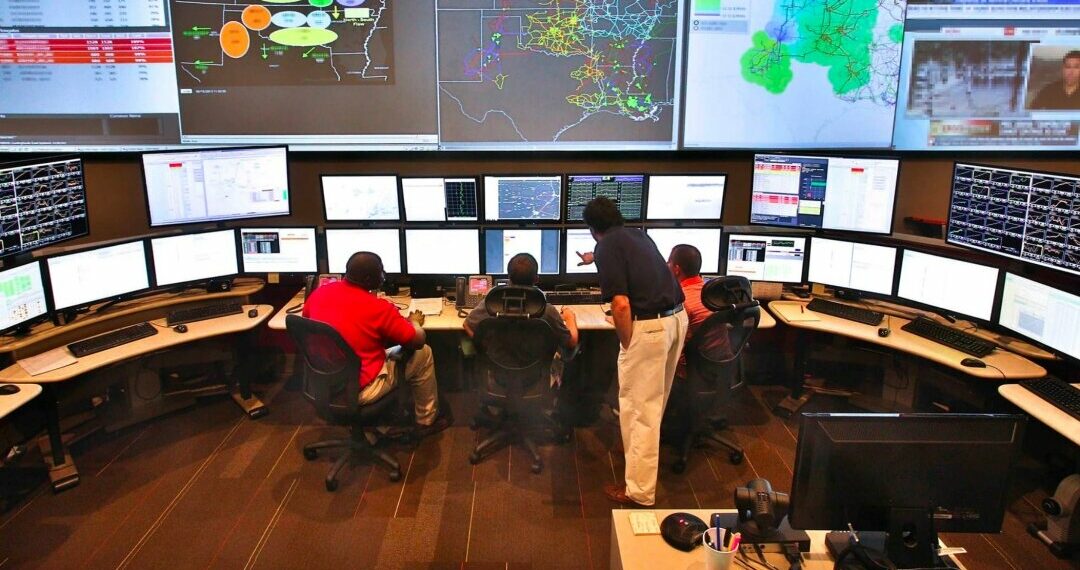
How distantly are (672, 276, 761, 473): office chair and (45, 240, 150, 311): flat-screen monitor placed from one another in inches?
116

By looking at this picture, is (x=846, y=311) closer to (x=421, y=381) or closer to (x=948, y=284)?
(x=948, y=284)

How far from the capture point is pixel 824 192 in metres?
4.47

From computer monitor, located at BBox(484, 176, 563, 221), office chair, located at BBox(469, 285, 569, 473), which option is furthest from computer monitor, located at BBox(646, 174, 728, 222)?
office chair, located at BBox(469, 285, 569, 473)

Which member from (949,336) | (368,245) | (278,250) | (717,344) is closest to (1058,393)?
(949,336)

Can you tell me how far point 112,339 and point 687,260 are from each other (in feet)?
9.60

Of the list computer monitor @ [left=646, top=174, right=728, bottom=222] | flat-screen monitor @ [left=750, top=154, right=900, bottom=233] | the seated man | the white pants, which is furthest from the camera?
computer monitor @ [left=646, top=174, right=728, bottom=222]

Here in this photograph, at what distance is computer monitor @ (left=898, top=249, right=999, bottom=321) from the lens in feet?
12.6

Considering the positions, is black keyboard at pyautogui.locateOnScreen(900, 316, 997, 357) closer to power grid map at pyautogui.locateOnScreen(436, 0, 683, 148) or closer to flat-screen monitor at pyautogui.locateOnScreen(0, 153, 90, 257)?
power grid map at pyautogui.locateOnScreen(436, 0, 683, 148)

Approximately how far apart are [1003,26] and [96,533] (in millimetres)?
5637

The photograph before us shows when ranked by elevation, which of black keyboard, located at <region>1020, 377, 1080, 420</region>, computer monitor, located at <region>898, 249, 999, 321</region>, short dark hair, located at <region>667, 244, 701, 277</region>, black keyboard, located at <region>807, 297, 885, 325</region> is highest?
short dark hair, located at <region>667, 244, 701, 277</region>

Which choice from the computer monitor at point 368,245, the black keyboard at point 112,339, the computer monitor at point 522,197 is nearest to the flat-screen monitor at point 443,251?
the computer monitor at point 368,245

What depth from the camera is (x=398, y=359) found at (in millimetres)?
3766

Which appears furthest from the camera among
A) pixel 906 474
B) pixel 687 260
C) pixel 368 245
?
pixel 368 245

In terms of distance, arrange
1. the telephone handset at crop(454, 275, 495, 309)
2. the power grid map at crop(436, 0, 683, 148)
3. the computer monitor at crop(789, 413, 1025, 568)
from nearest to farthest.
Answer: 1. the computer monitor at crop(789, 413, 1025, 568)
2. the telephone handset at crop(454, 275, 495, 309)
3. the power grid map at crop(436, 0, 683, 148)
